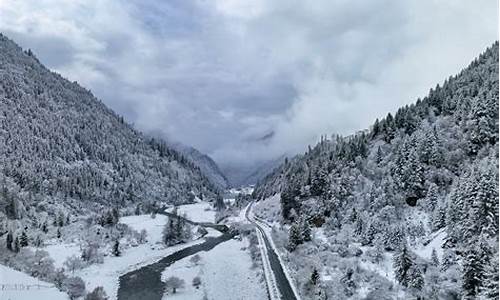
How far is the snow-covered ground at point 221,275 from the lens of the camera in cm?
7306

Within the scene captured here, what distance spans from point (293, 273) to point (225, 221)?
106 m

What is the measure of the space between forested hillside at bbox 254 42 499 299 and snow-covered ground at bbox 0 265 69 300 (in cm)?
3268

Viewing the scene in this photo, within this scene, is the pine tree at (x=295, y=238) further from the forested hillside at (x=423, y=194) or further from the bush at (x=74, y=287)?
the bush at (x=74, y=287)

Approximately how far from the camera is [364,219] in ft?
318

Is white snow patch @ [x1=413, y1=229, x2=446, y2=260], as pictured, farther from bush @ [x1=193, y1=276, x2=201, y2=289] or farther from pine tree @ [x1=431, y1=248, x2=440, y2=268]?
bush @ [x1=193, y1=276, x2=201, y2=289]

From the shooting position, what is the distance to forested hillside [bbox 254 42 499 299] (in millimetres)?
59781

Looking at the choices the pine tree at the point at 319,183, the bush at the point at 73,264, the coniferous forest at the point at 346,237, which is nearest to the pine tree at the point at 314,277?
the coniferous forest at the point at 346,237

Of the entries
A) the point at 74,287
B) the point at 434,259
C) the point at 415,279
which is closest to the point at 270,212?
the point at 74,287

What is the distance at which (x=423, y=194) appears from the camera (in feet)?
315

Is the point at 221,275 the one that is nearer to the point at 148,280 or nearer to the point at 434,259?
the point at 148,280

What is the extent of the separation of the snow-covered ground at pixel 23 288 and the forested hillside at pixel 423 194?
32676mm

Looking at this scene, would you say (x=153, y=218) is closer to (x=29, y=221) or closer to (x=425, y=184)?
(x=29, y=221)

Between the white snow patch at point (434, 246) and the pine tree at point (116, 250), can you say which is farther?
the pine tree at point (116, 250)

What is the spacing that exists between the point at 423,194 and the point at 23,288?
6759cm
